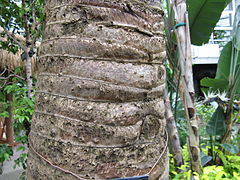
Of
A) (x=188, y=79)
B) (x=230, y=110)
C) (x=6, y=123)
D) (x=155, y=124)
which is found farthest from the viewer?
(x=6, y=123)

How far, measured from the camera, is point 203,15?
2.43 meters

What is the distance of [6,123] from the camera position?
20.1 ft

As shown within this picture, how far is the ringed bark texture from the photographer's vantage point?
849 mm

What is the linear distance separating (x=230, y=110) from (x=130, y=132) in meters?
1.87

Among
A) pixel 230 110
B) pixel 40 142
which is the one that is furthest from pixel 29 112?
pixel 230 110

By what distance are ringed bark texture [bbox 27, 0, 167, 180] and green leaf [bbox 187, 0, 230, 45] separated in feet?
5.44

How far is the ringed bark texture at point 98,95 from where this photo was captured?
0.85 metres

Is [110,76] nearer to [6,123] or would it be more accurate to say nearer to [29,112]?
[29,112]

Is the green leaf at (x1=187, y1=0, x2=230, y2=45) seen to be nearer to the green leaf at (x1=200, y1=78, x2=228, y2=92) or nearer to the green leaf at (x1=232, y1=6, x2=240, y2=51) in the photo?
the green leaf at (x1=232, y1=6, x2=240, y2=51)

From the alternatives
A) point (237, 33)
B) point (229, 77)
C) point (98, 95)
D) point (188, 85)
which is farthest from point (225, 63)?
point (98, 95)

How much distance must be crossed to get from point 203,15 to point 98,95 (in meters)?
2.03

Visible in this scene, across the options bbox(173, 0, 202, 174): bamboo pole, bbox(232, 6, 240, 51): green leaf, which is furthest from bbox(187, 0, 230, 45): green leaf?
bbox(173, 0, 202, 174): bamboo pole

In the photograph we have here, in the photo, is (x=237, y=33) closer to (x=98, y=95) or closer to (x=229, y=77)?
(x=229, y=77)

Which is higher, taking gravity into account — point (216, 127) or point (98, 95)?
point (98, 95)
